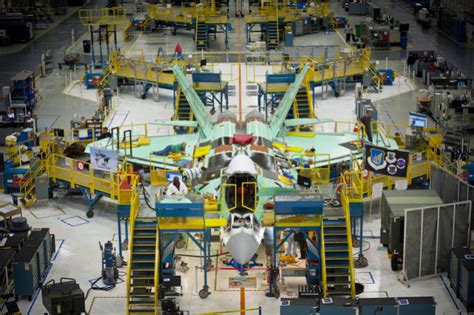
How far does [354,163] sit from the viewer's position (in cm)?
4525

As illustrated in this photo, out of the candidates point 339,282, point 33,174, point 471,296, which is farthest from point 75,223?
point 471,296

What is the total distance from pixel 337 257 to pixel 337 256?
0.10 metres

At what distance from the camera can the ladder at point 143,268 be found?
35.6m

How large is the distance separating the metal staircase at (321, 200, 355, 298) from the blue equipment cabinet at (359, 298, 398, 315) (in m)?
3.01

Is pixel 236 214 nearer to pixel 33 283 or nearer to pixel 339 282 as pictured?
pixel 339 282

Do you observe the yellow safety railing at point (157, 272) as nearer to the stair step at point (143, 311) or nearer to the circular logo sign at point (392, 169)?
the stair step at point (143, 311)

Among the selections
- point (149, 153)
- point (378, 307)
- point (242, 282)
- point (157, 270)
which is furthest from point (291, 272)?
point (149, 153)

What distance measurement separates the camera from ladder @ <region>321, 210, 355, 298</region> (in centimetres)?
3597

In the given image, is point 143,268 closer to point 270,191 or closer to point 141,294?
point 141,294

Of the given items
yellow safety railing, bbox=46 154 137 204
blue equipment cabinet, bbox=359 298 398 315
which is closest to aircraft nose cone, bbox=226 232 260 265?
blue equipment cabinet, bbox=359 298 398 315

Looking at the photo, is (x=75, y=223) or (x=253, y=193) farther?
(x=75, y=223)

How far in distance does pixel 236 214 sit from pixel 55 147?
1487 centimetres

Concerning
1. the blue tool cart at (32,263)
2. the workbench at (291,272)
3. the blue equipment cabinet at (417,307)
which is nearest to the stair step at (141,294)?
the blue tool cart at (32,263)

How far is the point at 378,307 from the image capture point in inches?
1282
